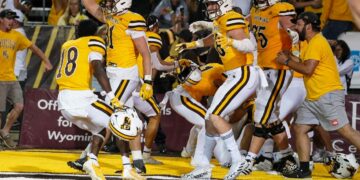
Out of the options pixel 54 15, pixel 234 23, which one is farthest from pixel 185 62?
pixel 54 15

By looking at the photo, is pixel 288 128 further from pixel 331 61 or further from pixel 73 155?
pixel 73 155

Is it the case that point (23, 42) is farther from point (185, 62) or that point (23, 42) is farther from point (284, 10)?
point (284, 10)

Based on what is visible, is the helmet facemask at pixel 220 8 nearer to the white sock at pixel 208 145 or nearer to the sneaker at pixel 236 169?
the white sock at pixel 208 145

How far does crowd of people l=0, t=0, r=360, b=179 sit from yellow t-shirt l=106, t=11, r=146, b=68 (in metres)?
0.01

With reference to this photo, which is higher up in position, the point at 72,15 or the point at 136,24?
the point at 136,24

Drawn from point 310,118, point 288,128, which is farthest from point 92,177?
point 288,128

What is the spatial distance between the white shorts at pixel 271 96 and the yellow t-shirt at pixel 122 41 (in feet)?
5.03

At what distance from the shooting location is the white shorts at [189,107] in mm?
12836

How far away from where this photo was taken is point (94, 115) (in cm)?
1105

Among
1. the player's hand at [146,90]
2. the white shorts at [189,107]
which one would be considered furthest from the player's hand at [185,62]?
the player's hand at [146,90]

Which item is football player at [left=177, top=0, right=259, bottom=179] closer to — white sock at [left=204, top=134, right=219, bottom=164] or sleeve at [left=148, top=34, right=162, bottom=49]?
white sock at [left=204, top=134, right=219, bottom=164]

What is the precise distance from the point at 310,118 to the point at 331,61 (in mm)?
712

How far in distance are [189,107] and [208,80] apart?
41cm

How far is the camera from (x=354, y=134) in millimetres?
12062
